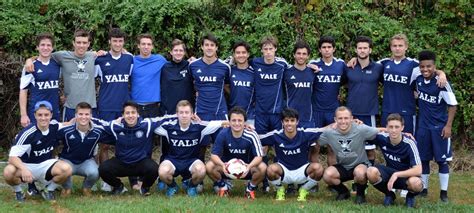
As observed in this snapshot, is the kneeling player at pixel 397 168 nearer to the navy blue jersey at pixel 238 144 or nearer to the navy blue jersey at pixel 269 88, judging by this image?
the navy blue jersey at pixel 238 144

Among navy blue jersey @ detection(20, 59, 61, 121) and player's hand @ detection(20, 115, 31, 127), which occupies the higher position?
navy blue jersey @ detection(20, 59, 61, 121)

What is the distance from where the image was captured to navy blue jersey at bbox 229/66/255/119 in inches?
347

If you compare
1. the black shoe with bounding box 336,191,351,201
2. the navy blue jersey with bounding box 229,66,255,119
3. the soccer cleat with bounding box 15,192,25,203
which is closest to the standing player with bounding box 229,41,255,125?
the navy blue jersey with bounding box 229,66,255,119

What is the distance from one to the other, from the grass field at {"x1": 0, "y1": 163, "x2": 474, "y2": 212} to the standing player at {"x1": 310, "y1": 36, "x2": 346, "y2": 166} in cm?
106

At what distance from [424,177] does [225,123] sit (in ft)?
8.92

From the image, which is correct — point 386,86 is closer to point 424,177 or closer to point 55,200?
point 424,177

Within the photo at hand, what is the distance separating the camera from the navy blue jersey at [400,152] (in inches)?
297

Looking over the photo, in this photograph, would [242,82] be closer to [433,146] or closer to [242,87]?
[242,87]

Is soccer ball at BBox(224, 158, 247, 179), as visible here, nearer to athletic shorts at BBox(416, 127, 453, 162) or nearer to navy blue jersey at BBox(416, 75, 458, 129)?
athletic shorts at BBox(416, 127, 453, 162)

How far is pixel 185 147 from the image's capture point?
27.2ft

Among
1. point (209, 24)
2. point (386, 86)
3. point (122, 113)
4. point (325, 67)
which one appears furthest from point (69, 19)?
point (386, 86)

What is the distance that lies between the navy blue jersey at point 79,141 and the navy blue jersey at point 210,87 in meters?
1.43

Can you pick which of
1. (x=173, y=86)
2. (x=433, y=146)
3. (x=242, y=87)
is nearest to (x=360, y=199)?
(x=433, y=146)

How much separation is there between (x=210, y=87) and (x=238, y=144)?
3.57 feet
